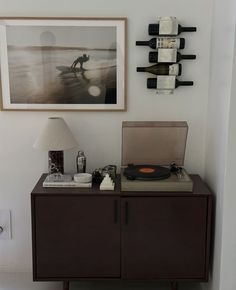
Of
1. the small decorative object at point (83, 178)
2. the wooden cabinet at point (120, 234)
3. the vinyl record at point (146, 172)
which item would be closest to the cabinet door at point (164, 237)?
the wooden cabinet at point (120, 234)

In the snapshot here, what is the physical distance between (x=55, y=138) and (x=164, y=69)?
2.51 feet

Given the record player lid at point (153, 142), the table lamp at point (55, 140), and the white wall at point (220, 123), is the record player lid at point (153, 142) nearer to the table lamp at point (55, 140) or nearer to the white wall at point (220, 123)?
the white wall at point (220, 123)

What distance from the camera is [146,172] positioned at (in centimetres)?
232


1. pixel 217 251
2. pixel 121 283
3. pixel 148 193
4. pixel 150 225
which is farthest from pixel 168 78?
pixel 121 283

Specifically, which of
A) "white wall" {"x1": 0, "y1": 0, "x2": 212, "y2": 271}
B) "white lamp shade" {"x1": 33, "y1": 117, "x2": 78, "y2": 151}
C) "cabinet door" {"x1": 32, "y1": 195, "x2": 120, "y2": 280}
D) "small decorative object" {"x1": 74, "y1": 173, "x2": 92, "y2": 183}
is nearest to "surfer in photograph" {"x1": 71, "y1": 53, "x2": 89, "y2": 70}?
"white wall" {"x1": 0, "y1": 0, "x2": 212, "y2": 271}

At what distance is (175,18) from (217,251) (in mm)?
1343

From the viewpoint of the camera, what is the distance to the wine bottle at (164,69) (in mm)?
2447

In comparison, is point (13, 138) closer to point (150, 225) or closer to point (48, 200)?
point (48, 200)

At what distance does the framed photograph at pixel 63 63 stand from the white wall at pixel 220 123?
537 millimetres

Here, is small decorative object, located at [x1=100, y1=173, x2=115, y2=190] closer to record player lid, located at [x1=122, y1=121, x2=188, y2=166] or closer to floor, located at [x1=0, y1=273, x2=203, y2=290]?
record player lid, located at [x1=122, y1=121, x2=188, y2=166]

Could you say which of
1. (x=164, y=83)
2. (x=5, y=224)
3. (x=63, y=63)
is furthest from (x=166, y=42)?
(x=5, y=224)

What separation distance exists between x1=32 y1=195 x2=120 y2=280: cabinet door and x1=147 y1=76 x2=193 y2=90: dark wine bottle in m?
0.74

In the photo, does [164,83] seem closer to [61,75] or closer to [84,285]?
[61,75]

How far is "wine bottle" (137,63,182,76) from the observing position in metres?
2.45
